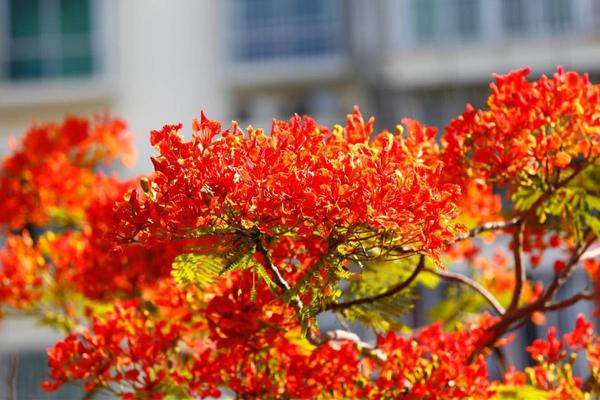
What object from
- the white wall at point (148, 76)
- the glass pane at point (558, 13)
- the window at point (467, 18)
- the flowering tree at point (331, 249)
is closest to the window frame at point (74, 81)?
the white wall at point (148, 76)

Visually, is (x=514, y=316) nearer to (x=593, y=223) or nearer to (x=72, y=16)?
(x=593, y=223)

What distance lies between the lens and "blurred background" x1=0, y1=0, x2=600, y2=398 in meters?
17.7

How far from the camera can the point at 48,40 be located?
1906 cm

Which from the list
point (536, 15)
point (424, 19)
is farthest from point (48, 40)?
point (536, 15)

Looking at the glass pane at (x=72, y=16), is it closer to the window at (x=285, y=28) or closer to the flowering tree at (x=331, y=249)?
the window at (x=285, y=28)

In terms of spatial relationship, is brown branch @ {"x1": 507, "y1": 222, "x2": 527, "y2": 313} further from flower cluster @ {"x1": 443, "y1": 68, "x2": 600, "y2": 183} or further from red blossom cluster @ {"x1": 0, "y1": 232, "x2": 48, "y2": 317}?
red blossom cluster @ {"x1": 0, "y1": 232, "x2": 48, "y2": 317}

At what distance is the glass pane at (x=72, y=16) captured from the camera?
19016mm

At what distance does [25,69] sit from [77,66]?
0.81 metres

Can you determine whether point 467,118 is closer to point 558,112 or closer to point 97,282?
point 558,112

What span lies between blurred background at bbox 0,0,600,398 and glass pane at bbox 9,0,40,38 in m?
0.02

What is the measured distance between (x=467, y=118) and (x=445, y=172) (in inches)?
8.5

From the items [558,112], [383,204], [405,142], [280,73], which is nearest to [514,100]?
[558,112]

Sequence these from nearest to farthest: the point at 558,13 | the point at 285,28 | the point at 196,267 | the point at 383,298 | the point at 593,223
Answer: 1. the point at 196,267
2. the point at 383,298
3. the point at 593,223
4. the point at 558,13
5. the point at 285,28

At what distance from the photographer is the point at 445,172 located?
15.3 feet
